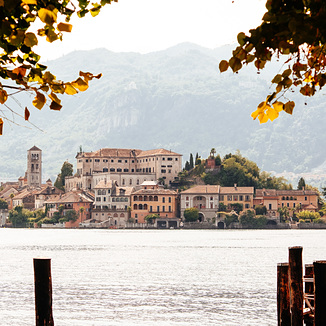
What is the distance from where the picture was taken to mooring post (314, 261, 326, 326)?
14344 millimetres

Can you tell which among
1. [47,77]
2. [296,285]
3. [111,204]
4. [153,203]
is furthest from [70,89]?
[111,204]

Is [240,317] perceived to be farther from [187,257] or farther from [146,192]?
[146,192]

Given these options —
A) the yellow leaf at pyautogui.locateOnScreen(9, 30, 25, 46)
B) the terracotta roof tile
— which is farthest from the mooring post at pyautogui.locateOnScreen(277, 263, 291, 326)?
the terracotta roof tile

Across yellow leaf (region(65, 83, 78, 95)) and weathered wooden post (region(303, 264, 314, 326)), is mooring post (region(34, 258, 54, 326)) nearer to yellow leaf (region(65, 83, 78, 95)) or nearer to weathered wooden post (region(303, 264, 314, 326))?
weathered wooden post (region(303, 264, 314, 326))

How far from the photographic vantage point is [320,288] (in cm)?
1452

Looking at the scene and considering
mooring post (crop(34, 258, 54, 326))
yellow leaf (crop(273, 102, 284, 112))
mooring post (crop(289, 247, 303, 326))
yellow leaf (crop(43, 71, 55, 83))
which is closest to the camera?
yellow leaf (crop(43, 71, 55, 83))

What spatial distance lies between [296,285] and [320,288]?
5933 millimetres

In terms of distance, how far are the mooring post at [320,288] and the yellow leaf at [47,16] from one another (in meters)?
8.88

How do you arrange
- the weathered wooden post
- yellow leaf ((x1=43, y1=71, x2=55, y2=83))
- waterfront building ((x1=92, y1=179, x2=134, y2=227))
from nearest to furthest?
1. yellow leaf ((x1=43, y1=71, x2=55, y2=83))
2. the weathered wooden post
3. waterfront building ((x1=92, y1=179, x2=134, y2=227))

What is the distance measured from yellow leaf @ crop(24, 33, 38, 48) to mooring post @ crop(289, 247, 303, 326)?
1399 cm

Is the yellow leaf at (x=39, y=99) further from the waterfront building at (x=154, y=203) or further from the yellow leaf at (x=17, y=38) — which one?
the waterfront building at (x=154, y=203)

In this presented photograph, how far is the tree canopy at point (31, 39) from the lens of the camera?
6.80 m

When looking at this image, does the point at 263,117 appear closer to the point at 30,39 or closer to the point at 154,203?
the point at 30,39

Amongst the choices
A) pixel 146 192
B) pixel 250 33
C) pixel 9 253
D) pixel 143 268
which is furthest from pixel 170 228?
pixel 250 33
